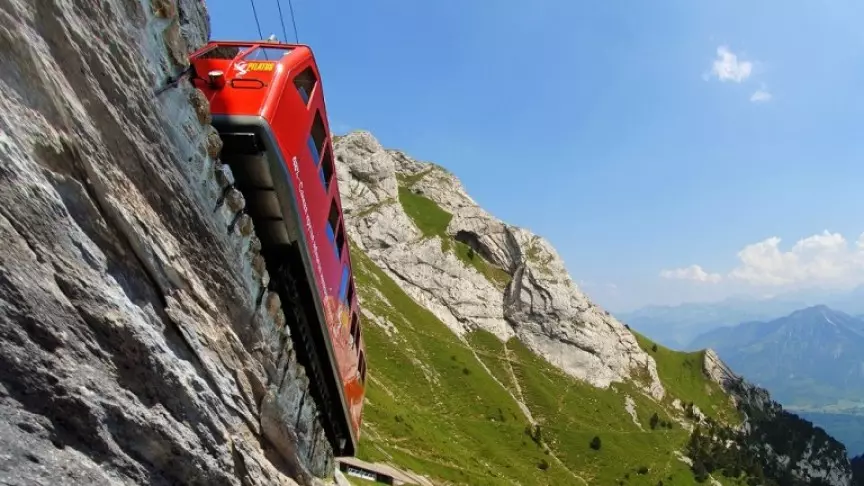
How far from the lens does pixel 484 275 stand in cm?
16100

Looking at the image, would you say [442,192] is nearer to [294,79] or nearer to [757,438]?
[757,438]

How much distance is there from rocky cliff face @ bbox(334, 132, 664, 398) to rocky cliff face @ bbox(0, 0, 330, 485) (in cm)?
13418

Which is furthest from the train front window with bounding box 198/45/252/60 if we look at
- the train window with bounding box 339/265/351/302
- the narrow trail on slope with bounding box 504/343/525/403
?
the narrow trail on slope with bounding box 504/343/525/403

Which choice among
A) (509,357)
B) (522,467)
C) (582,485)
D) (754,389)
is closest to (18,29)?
(522,467)

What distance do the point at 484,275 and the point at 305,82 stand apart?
150 m

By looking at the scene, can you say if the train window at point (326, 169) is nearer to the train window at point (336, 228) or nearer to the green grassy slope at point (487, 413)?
the train window at point (336, 228)

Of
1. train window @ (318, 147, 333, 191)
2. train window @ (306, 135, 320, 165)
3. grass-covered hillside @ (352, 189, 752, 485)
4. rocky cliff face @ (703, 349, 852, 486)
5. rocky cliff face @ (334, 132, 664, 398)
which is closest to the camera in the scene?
train window @ (306, 135, 320, 165)

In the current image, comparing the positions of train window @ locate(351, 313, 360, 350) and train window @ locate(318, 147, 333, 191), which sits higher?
train window @ locate(318, 147, 333, 191)

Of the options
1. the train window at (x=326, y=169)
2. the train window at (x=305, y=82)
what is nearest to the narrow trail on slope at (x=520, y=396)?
the train window at (x=326, y=169)

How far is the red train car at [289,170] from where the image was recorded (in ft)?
35.6

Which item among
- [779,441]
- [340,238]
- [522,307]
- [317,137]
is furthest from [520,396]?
[317,137]

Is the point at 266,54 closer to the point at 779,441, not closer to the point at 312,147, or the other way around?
the point at 312,147

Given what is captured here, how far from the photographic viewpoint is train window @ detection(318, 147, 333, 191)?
13964 millimetres

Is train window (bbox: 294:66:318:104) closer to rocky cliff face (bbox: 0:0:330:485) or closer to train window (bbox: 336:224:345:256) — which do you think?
rocky cliff face (bbox: 0:0:330:485)
